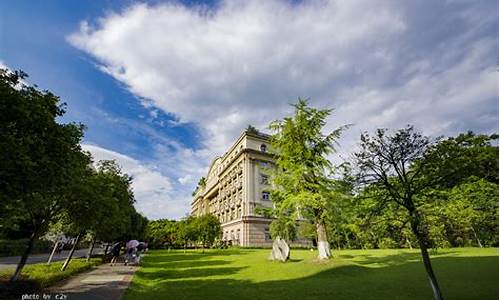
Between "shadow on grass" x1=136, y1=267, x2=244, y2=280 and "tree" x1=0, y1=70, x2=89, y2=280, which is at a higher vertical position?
"tree" x1=0, y1=70, x2=89, y2=280

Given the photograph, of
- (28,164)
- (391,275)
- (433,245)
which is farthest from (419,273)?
(28,164)

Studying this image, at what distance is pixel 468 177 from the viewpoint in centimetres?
727

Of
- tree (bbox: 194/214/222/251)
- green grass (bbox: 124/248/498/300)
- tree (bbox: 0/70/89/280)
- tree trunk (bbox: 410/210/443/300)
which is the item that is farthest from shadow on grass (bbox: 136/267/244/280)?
tree (bbox: 194/214/222/251)

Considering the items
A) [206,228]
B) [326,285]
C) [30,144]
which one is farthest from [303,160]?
[206,228]

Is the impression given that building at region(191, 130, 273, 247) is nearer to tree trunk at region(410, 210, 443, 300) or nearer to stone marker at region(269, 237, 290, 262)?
stone marker at region(269, 237, 290, 262)

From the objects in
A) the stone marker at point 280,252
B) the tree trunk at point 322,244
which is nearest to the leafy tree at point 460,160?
the tree trunk at point 322,244

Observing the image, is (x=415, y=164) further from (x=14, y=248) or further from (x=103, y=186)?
(x=14, y=248)

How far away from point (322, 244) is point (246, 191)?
1156 inches

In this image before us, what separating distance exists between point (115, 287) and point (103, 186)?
16.8 ft

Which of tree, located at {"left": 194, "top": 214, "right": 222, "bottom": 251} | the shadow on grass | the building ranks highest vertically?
the building

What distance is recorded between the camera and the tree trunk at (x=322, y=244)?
18367mm

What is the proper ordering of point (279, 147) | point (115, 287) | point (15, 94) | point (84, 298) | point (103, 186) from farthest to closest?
point (279, 147)
point (103, 186)
point (115, 287)
point (84, 298)
point (15, 94)

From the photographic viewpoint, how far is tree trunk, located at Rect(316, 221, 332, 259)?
18.4 m

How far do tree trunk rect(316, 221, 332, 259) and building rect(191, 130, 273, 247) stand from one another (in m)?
23.1
